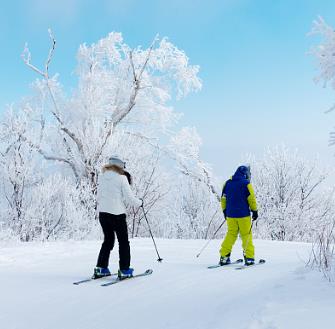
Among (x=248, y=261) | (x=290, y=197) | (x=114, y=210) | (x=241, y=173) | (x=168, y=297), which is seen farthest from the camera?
(x=290, y=197)

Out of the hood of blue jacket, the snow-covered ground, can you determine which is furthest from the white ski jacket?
the hood of blue jacket

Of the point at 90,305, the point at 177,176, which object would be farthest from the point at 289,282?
the point at 177,176

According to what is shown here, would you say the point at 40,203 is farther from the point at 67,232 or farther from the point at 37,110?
the point at 37,110

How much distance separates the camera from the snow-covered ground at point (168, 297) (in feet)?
12.2

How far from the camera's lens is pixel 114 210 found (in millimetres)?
6637

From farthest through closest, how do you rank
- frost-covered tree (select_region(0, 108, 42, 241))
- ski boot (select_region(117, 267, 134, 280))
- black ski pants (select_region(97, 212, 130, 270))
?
frost-covered tree (select_region(0, 108, 42, 241))
black ski pants (select_region(97, 212, 130, 270))
ski boot (select_region(117, 267, 134, 280))

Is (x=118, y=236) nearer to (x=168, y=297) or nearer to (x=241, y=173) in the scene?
(x=168, y=297)

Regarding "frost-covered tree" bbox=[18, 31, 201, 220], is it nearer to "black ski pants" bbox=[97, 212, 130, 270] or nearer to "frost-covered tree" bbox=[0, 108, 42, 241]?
"frost-covered tree" bbox=[0, 108, 42, 241]

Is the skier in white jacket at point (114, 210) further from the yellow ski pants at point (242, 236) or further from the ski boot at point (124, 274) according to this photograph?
the yellow ski pants at point (242, 236)

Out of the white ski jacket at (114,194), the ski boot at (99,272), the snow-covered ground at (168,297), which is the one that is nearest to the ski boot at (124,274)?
the snow-covered ground at (168,297)

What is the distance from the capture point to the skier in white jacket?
6645 mm

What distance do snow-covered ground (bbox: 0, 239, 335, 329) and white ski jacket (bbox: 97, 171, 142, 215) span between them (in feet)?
3.56

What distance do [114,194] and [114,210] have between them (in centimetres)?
24

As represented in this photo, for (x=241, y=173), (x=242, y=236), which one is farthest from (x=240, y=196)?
Answer: (x=242, y=236)
